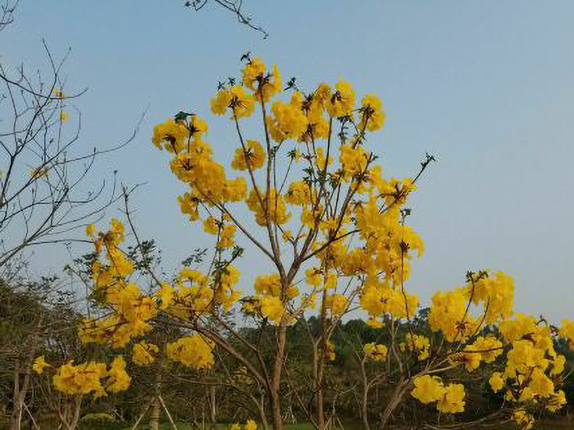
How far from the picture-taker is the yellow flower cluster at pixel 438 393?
2434 millimetres

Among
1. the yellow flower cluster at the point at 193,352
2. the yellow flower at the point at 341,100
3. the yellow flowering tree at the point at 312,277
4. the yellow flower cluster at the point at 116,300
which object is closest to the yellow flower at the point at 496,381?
the yellow flowering tree at the point at 312,277

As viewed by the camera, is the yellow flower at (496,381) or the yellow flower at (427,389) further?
the yellow flower at (496,381)

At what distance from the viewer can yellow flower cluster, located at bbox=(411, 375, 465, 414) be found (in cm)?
243

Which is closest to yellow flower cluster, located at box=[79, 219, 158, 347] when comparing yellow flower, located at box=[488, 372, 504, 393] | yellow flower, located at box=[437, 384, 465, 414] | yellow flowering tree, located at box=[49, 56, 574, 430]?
yellow flowering tree, located at box=[49, 56, 574, 430]

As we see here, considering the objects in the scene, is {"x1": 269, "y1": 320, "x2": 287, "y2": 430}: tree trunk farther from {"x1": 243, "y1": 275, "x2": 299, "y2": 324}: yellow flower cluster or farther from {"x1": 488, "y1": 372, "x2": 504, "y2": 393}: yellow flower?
{"x1": 488, "y1": 372, "x2": 504, "y2": 393}: yellow flower

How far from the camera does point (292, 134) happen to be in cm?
262

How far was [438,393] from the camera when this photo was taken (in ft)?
7.99

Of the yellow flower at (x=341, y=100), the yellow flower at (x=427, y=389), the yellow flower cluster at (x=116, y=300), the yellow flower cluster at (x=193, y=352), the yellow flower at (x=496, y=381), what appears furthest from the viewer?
the yellow flower at (x=496, y=381)

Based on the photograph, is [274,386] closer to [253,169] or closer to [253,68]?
[253,169]

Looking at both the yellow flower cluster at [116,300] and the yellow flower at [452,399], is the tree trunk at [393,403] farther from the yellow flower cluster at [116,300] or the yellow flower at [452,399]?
the yellow flower cluster at [116,300]

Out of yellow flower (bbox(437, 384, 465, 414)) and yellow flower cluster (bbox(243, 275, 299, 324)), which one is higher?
yellow flower cluster (bbox(243, 275, 299, 324))

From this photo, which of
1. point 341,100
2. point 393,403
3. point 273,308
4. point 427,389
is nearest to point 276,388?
point 273,308

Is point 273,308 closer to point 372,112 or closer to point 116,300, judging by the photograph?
point 116,300

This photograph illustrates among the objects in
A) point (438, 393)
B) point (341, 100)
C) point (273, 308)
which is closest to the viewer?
point (273, 308)
